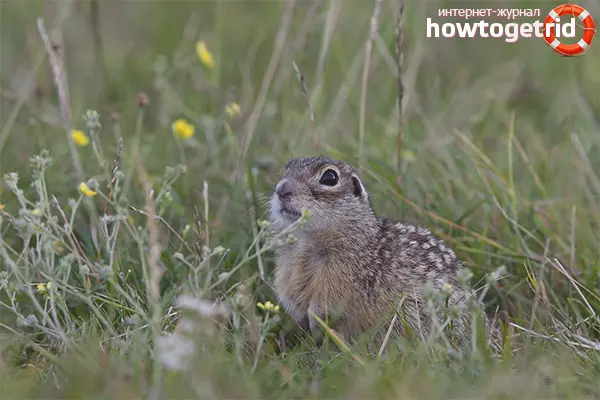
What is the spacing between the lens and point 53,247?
14.0 feet

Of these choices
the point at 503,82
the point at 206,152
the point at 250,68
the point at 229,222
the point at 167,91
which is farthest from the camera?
the point at 503,82

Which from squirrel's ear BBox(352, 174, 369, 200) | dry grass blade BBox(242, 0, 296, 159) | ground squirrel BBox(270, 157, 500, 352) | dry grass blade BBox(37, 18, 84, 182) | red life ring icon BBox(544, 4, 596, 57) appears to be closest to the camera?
ground squirrel BBox(270, 157, 500, 352)

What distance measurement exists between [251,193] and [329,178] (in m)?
0.82

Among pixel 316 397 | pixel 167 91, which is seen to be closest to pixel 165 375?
pixel 316 397

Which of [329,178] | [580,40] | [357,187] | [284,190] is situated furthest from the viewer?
[580,40]

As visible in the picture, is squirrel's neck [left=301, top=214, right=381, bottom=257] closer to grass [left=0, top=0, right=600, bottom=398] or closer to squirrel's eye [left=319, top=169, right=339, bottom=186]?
squirrel's eye [left=319, top=169, right=339, bottom=186]

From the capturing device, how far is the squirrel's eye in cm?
506

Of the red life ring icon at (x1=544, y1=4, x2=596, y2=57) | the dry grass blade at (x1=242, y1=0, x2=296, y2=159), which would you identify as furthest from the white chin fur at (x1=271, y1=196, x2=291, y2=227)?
the red life ring icon at (x1=544, y1=4, x2=596, y2=57)

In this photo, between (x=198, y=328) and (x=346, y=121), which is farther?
(x=346, y=121)

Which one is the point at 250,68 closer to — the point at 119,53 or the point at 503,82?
the point at 119,53

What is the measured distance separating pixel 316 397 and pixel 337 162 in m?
1.91

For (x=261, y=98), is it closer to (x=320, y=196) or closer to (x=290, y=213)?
(x=320, y=196)

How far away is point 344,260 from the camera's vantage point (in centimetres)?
496

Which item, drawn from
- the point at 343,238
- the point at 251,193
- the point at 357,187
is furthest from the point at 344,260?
the point at 251,193
